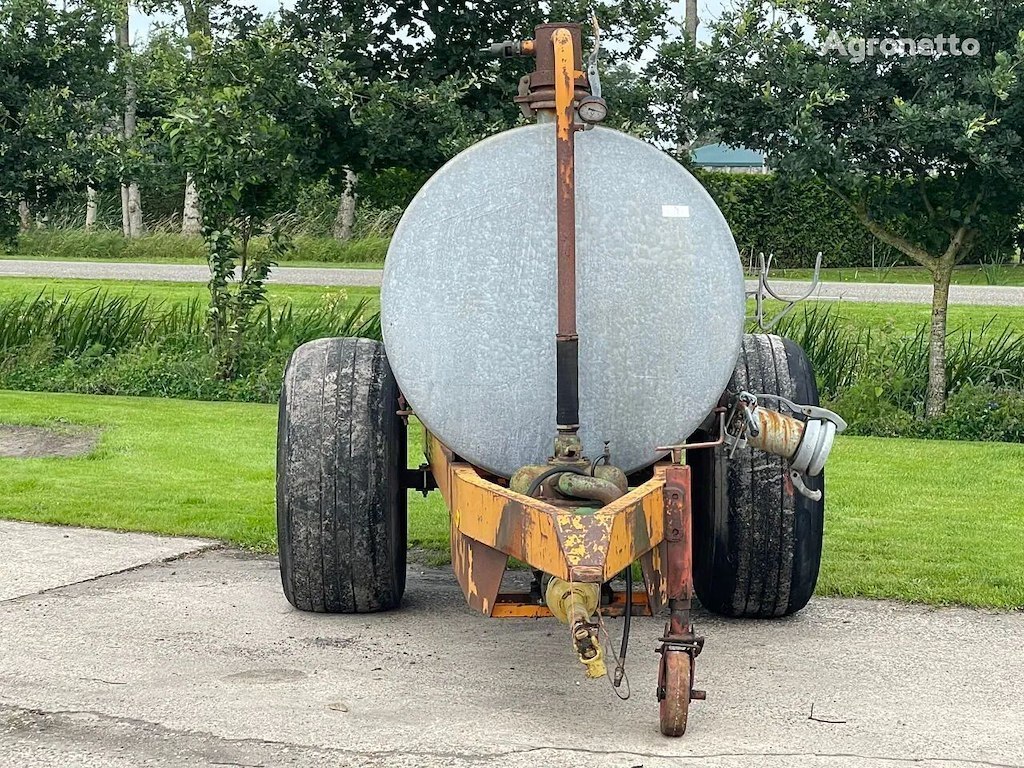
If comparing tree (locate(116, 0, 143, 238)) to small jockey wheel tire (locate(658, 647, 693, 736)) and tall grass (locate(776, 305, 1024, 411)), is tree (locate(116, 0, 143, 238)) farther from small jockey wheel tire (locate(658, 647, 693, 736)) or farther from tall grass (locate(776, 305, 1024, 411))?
small jockey wheel tire (locate(658, 647, 693, 736))

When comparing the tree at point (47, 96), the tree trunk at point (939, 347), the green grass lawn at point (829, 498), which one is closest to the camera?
the green grass lawn at point (829, 498)

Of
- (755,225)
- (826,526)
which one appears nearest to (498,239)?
(826,526)

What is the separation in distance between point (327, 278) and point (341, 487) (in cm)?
1598

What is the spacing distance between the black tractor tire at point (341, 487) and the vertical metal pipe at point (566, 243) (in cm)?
116

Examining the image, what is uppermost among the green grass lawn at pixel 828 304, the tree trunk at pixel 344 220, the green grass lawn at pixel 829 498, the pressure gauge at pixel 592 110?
the pressure gauge at pixel 592 110

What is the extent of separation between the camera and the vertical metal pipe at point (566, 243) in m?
4.45

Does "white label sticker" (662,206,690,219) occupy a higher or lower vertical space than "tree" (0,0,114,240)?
lower

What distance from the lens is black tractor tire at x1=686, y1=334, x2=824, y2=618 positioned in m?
5.39

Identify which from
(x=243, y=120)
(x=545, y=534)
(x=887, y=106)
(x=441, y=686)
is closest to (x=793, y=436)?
(x=545, y=534)

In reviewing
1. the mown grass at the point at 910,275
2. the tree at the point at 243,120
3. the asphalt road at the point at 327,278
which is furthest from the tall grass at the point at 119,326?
the mown grass at the point at 910,275

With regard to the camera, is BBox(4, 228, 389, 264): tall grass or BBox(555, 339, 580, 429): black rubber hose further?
BBox(4, 228, 389, 264): tall grass

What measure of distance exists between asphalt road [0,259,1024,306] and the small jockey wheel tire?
35.3ft

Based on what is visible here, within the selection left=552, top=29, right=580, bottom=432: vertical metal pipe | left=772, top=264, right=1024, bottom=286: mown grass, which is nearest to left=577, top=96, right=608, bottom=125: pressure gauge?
left=552, top=29, right=580, bottom=432: vertical metal pipe

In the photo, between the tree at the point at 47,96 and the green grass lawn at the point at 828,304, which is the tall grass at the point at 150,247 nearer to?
the green grass lawn at the point at 828,304
